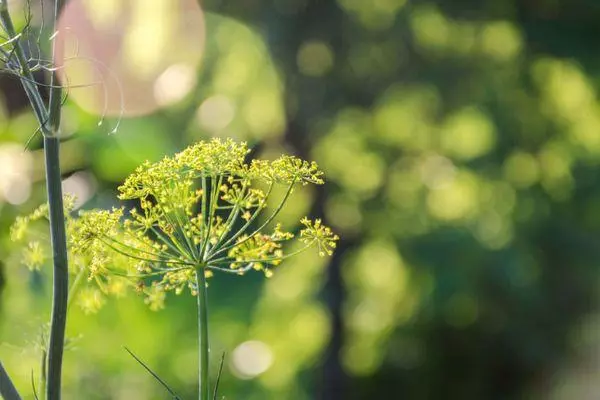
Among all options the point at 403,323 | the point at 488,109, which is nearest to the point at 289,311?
the point at 403,323

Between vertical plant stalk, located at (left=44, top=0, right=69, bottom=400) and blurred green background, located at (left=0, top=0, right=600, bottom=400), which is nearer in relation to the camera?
vertical plant stalk, located at (left=44, top=0, right=69, bottom=400)

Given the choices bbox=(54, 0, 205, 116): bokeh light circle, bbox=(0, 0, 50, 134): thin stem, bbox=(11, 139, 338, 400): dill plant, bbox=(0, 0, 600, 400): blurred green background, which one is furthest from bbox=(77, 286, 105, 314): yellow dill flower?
bbox=(0, 0, 600, 400): blurred green background

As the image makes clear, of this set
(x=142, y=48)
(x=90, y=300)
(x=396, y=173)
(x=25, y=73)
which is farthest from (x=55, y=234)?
(x=396, y=173)

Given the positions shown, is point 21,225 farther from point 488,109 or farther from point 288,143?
point 488,109

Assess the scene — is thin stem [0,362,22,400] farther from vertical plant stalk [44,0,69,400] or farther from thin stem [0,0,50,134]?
thin stem [0,0,50,134]

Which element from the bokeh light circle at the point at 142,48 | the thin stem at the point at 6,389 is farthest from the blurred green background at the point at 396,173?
the thin stem at the point at 6,389
